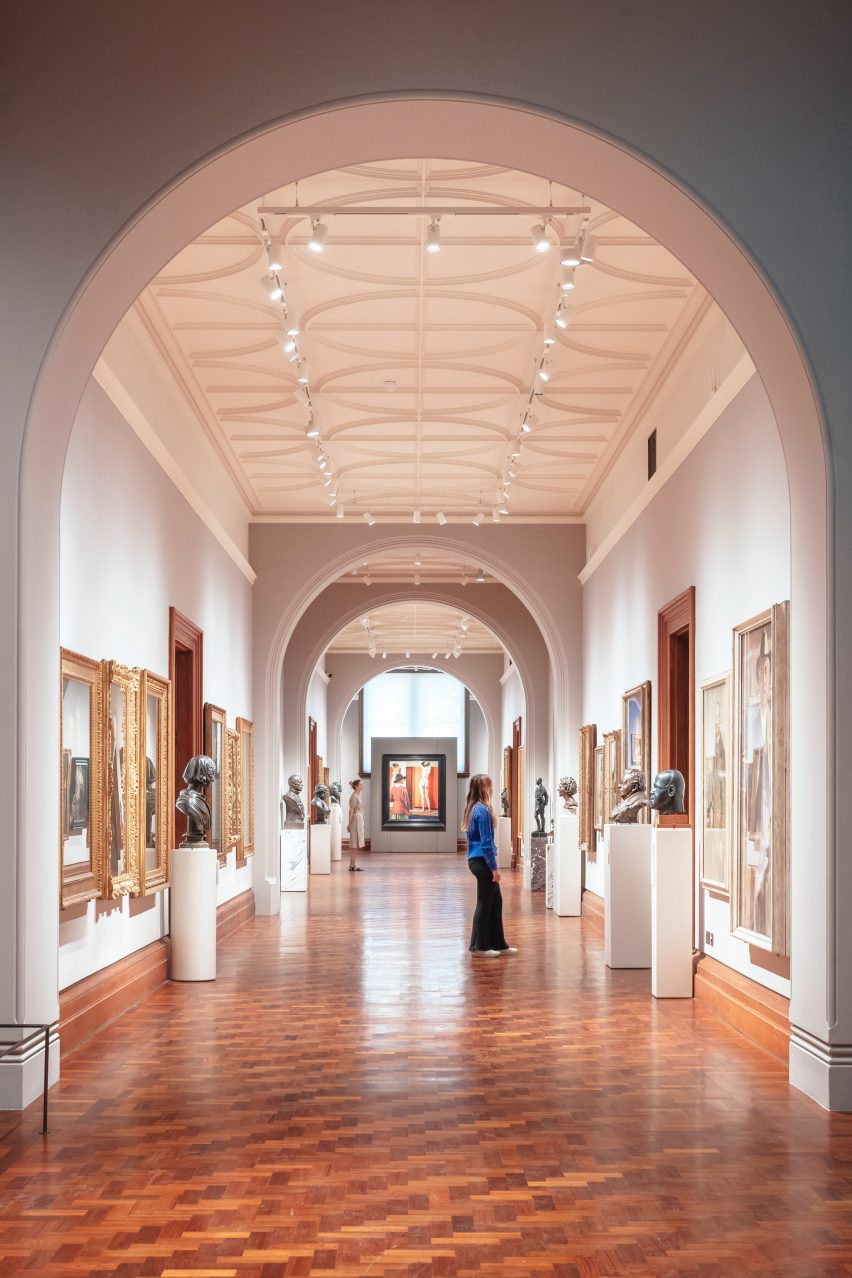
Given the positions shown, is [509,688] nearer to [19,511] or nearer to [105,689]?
[105,689]

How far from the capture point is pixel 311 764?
33469mm

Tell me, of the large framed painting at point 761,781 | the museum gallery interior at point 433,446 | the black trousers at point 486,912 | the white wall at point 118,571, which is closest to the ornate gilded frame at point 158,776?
the museum gallery interior at point 433,446

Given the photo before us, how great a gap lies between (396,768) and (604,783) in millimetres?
27389

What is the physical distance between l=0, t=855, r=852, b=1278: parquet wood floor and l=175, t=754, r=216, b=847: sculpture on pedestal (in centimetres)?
201

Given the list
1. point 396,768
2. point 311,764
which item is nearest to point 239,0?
point 311,764

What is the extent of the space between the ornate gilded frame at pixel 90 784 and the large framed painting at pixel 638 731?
581 centimetres

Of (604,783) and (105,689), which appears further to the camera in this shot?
(604,783)

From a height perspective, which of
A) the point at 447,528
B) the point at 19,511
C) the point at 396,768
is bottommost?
the point at 396,768

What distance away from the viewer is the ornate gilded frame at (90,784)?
9.12 meters

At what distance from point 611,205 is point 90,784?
17.6 feet

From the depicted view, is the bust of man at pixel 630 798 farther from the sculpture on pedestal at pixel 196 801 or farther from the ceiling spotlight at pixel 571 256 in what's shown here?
the ceiling spotlight at pixel 571 256

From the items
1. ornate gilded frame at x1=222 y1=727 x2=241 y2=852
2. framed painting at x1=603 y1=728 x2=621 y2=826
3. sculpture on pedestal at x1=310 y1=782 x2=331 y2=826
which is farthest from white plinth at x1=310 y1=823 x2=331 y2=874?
framed painting at x1=603 y1=728 x2=621 y2=826

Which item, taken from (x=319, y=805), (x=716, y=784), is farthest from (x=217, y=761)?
(x=319, y=805)

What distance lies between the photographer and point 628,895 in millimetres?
A: 13008
